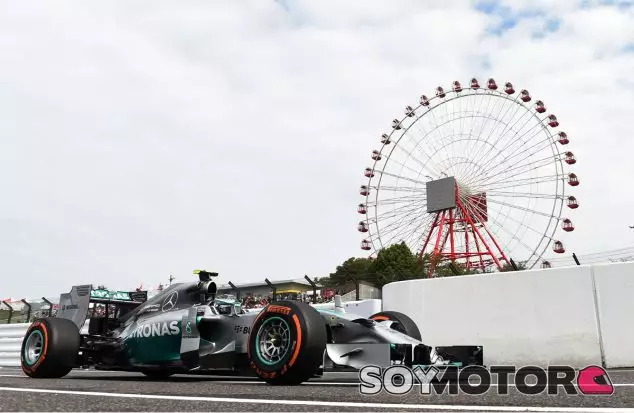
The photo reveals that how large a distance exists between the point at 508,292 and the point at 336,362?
5.16 meters

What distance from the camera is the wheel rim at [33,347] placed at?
8.42 m

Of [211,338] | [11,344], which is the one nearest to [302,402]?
[211,338]

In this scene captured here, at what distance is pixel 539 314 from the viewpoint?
9.78 meters

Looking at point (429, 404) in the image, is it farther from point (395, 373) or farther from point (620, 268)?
point (620, 268)

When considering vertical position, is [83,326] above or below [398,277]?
below

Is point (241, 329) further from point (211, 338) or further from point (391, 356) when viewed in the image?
point (391, 356)

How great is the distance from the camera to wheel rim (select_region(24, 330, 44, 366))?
842 cm

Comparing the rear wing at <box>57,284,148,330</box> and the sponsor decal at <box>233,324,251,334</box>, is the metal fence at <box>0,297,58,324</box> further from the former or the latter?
the sponsor decal at <box>233,324,251,334</box>

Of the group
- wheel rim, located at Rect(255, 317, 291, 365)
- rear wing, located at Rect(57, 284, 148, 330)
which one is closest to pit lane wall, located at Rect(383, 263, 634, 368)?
wheel rim, located at Rect(255, 317, 291, 365)

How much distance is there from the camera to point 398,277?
1486 cm

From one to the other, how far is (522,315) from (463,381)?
13.5 feet

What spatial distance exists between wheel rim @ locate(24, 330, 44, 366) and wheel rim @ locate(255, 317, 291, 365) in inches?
149

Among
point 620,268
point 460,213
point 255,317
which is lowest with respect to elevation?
point 255,317

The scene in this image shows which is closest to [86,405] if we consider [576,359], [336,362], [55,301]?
[336,362]
